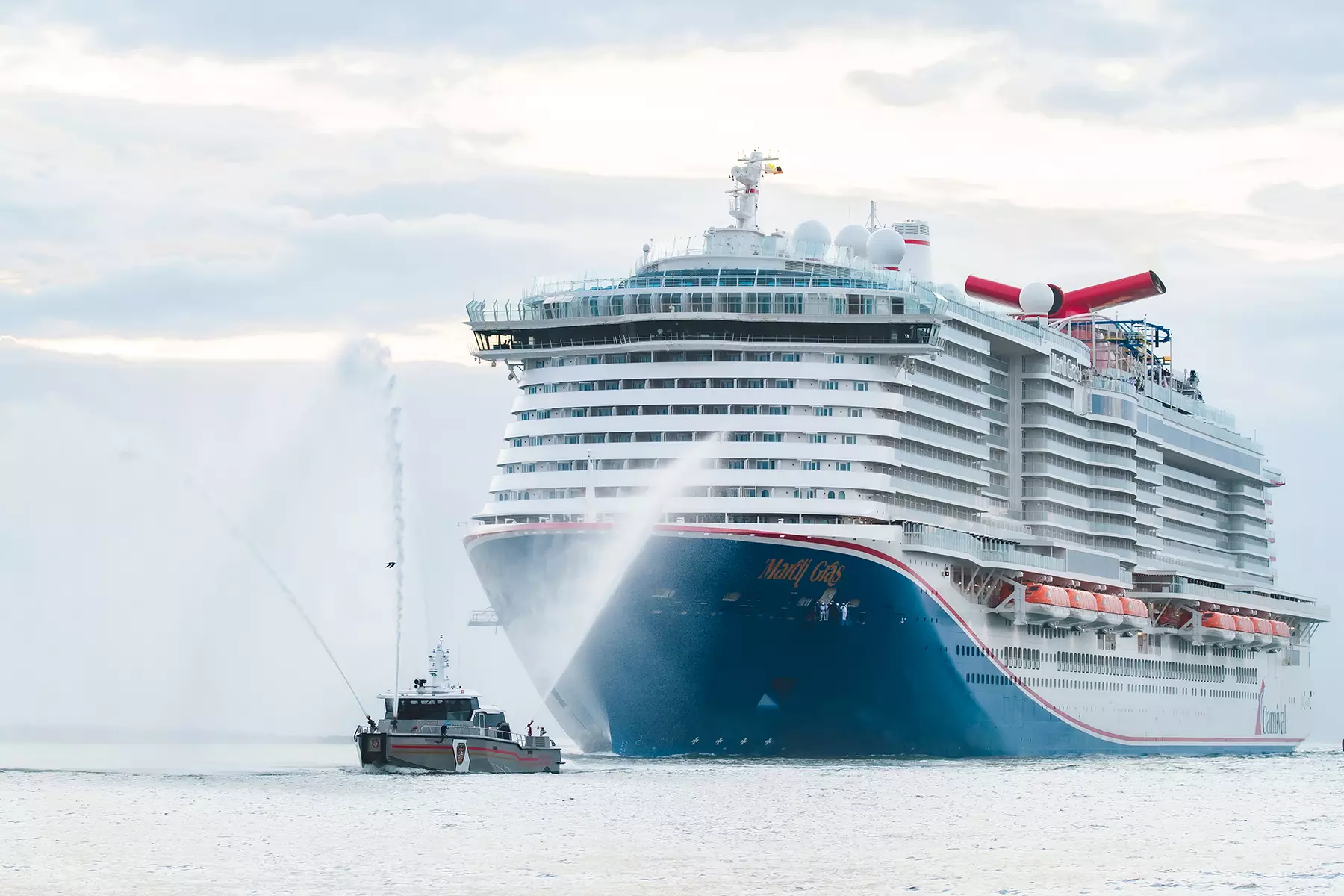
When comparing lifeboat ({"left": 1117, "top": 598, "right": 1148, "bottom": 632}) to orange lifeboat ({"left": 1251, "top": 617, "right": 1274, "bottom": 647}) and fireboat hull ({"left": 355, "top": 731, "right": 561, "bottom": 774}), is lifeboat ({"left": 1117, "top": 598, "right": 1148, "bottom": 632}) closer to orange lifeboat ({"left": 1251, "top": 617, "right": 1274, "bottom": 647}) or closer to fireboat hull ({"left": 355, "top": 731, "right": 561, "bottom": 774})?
orange lifeboat ({"left": 1251, "top": 617, "right": 1274, "bottom": 647})

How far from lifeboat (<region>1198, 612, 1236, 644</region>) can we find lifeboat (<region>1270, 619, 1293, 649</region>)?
28.6 ft

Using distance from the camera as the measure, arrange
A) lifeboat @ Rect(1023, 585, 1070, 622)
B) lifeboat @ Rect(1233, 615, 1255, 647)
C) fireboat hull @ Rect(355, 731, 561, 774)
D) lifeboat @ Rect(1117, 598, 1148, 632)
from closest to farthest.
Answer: fireboat hull @ Rect(355, 731, 561, 774) → lifeboat @ Rect(1023, 585, 1070, 622) → lifeboat @ Rect(1117, 598, 1148, 632) → lifeboat @ Rect(1233, 615, 1255, 647)

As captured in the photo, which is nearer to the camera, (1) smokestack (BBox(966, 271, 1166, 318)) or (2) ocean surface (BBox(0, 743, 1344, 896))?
(2) ocean surface (BBox(0, 743, 1344, 896))

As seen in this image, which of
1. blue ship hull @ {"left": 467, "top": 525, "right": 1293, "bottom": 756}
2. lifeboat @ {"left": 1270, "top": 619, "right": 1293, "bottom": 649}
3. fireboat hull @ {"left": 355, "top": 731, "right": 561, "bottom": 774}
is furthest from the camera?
lifeboat @ {"left": 1270, "top": 619, "right": 1293, "bottom": 649}

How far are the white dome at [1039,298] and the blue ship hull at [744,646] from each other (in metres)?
33.0

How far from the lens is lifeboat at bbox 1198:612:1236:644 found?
344 ft

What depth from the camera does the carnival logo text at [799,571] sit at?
228 feet

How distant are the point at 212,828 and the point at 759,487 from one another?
87.9ft

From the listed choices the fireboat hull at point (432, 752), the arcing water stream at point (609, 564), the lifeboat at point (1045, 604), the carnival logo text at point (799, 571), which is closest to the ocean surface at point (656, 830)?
the fireboat hull at point (432, 752)

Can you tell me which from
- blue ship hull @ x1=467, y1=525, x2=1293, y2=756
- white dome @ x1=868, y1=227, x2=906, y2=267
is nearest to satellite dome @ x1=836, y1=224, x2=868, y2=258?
white dome @ x1=868, y1=227, x2=906, y2=267

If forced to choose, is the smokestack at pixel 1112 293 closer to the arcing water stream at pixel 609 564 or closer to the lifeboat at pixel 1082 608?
the lifeboat at pixel 1082 608

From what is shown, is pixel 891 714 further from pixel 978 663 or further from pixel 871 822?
pixel 871 822

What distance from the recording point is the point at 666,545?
6956 cm

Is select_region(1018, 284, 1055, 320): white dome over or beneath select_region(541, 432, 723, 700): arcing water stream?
over
